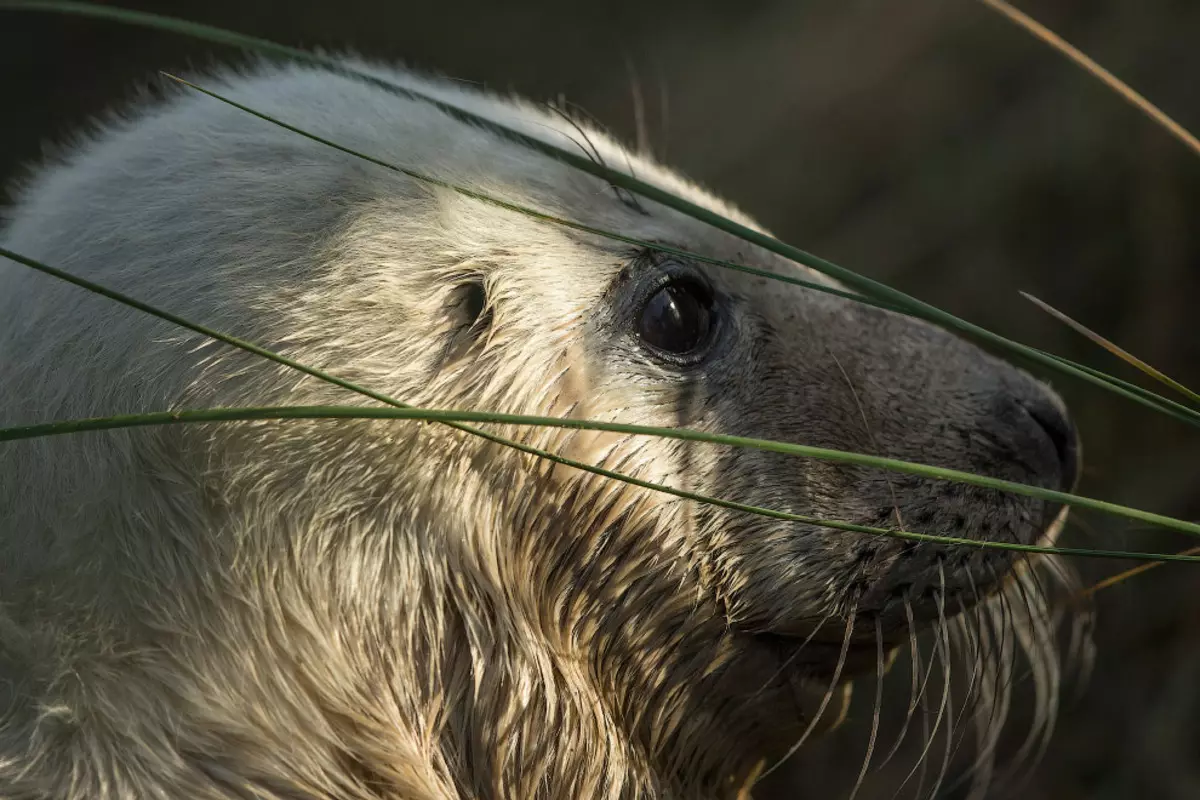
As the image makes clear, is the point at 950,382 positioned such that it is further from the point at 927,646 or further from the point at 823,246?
the point at 823,246

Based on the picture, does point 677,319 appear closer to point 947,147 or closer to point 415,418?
point 415,418

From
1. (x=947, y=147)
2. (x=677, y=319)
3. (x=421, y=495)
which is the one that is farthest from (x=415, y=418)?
(x=947, y=147)

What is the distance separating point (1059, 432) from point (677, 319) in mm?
641

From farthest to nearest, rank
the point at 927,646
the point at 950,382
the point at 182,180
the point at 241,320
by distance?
the point at 927,646 < the point at 950,382 < the point at 182,180 < the point at 241,320

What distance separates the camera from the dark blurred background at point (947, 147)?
3314mm

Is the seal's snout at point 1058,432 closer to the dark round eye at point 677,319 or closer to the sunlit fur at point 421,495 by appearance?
the sunlit fur at point 421,495

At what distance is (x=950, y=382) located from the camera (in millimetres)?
2018

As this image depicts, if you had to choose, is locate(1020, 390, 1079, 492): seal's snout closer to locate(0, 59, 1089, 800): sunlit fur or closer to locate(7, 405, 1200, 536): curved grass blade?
locate(0, 59, 1089, 800): sunlit fur

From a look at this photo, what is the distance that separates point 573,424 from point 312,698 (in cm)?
52

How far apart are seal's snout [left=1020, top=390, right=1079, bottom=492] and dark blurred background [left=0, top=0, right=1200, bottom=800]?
1.08ft

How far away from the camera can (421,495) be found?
1.69 m

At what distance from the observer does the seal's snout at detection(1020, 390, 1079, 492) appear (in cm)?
202

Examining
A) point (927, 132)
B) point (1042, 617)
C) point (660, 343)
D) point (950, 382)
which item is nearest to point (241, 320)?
point (660, 343)

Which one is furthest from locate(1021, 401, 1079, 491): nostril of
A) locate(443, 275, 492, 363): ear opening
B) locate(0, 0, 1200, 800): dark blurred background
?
locate(443, 275, 492, 363): ear opening
